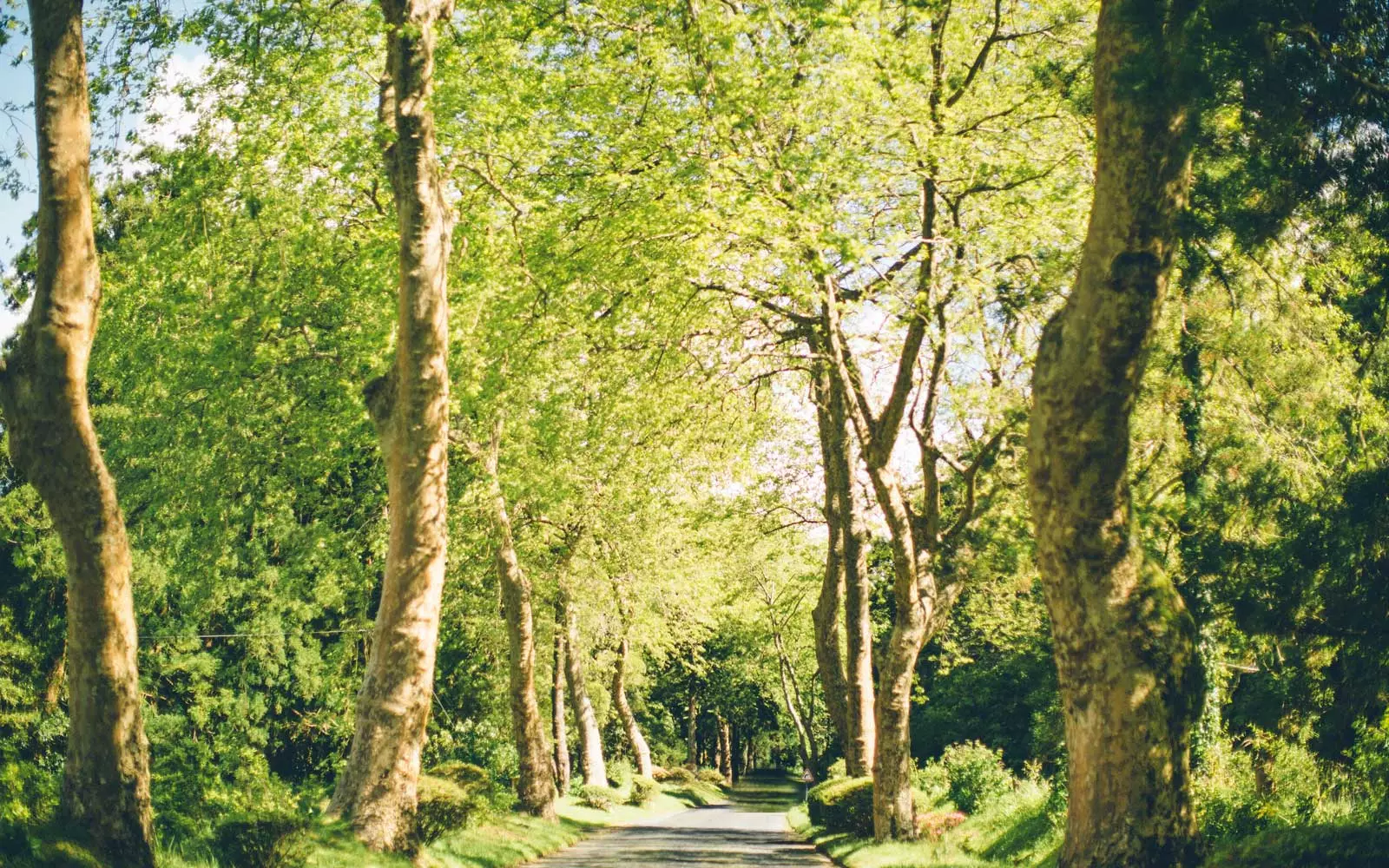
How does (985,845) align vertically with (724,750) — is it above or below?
above

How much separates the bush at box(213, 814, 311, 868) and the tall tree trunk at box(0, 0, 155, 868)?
52.3 inches

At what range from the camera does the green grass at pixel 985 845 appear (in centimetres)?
1335

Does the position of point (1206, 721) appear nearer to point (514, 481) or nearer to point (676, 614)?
point (514, 481)

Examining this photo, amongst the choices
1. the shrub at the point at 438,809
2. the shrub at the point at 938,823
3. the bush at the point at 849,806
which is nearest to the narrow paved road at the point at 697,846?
the bush at the point at 849,806

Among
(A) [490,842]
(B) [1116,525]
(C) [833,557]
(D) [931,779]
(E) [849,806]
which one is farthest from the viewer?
(D) [931,779]

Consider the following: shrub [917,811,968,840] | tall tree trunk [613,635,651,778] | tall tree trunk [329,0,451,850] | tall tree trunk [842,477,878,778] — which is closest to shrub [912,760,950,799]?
tall tree trunk [842,477,878,778]

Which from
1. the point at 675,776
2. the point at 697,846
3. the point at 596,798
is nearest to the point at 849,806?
the point at 697,846

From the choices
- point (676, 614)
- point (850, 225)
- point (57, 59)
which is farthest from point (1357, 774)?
point (676, 614)

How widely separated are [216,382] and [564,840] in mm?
9793

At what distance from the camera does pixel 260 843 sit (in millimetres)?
9203

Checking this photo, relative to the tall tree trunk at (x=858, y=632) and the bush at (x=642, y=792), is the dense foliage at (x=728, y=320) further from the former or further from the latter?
the bush at (x=642, y=792)

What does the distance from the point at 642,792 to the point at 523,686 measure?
1514 centimetres

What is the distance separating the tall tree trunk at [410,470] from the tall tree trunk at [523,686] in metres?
8.68

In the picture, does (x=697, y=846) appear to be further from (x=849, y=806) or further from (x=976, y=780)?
(x=976, y=780)
